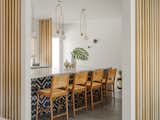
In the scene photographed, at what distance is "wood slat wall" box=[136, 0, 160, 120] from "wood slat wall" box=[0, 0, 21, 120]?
1594mm

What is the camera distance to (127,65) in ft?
9.78

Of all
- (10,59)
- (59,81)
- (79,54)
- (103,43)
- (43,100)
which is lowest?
(43,100)

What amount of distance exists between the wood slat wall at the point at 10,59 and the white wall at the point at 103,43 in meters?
6.61

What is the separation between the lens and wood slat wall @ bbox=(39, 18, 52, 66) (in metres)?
9.37

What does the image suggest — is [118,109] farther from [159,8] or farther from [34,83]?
[159,8]

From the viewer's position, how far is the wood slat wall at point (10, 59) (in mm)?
2684

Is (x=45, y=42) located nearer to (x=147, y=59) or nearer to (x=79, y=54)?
(x=79, y=54)

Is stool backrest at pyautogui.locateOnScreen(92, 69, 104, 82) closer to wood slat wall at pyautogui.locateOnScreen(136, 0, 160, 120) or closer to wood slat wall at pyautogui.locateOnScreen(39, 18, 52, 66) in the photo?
wood slat wall at pyautogui.locateOnScreen(136, 0, 160, 120)

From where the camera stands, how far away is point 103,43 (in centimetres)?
947

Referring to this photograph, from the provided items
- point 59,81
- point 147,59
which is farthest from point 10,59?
point 147,59

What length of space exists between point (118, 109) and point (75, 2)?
3077mm

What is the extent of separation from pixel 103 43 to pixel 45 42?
249 centimetres

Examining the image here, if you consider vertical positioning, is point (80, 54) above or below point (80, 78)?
above

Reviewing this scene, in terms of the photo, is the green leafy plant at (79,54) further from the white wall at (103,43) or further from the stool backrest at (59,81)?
the stool backrest at (59,81)
